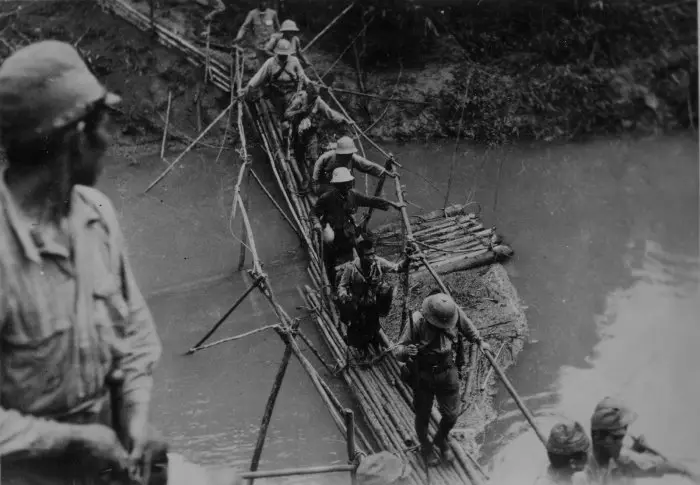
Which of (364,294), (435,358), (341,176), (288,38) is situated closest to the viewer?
(435,358)

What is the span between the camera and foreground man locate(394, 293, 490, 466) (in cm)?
344

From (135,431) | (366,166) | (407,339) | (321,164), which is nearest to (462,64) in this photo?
(366,166)

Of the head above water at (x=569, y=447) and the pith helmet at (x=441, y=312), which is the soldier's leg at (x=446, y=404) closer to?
the pith helmet at (x=441, y=312)

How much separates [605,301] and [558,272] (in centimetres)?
42

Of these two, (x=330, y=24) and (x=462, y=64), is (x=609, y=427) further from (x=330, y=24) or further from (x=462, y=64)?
(x=330, y=24)

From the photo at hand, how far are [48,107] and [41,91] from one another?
Answer: 37 mm

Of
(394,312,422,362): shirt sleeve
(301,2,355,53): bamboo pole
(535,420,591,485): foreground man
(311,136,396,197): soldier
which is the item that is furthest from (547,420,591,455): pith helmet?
(301,2,355,53): bamboo pole

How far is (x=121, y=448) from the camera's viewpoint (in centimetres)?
169

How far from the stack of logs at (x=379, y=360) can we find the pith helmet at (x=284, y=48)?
0.76m

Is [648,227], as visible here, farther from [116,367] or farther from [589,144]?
[116,367]

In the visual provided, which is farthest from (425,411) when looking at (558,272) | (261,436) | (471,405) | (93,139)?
(93,139)

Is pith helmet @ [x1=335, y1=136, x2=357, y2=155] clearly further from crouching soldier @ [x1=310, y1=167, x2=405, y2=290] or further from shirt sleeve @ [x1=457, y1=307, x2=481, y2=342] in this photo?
shirt sleeve @ [x1=457, y1=307, x2=481, y2=342]

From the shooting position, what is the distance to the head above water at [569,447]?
2.89 meters

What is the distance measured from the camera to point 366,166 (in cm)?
518
